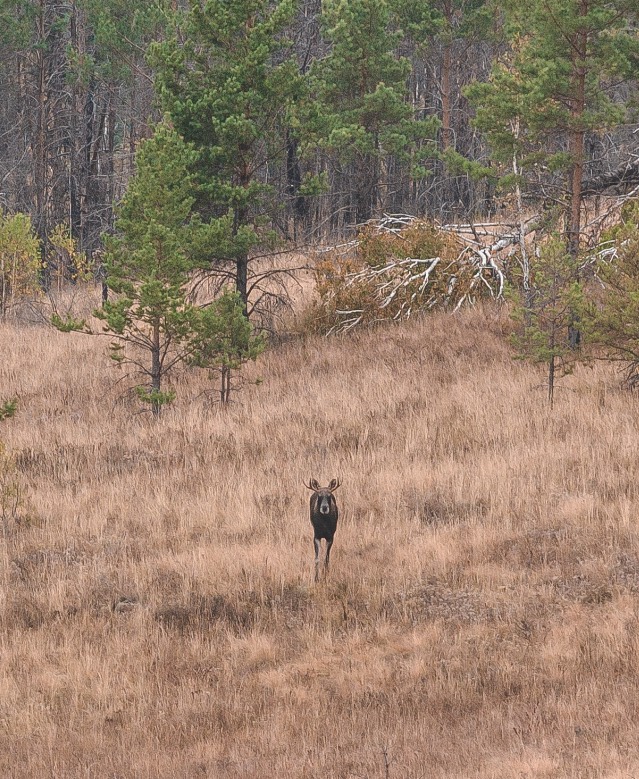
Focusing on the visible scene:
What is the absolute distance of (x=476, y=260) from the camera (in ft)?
68.2

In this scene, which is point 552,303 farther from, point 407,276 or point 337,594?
point 337,594

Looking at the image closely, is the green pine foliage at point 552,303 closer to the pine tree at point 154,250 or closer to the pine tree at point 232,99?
the pine tree at point 154,250

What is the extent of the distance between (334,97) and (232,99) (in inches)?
348

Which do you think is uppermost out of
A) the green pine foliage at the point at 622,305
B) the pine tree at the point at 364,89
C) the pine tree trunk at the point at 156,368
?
the pine tree at the point at 364,89

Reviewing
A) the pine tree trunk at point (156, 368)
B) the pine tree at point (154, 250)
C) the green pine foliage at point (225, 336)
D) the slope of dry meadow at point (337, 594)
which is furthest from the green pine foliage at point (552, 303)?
the pine tree trunk at point (156, 368)

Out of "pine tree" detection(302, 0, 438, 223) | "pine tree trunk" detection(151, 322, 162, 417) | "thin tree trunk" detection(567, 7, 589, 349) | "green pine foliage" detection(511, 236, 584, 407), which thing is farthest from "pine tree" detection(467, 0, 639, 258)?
"pine tree" detection(302, 0, 438, 223)

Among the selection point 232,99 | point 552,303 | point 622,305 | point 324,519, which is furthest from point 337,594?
point 232,99

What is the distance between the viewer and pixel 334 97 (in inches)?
1045

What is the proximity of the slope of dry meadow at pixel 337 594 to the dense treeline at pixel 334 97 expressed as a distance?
487 centimetres

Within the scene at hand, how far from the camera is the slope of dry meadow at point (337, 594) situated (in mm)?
6262

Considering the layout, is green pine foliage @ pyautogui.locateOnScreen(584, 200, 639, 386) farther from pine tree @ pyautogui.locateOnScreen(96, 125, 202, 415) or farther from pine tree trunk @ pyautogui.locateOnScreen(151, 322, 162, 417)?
pine tree trunk @ pyautogui.locateOnScreen(151, 322, 162, 417)

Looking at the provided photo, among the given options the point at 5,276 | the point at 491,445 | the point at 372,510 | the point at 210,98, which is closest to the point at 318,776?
the point at 372,510

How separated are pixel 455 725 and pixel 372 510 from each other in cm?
445

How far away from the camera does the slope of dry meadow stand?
6.26 meters
